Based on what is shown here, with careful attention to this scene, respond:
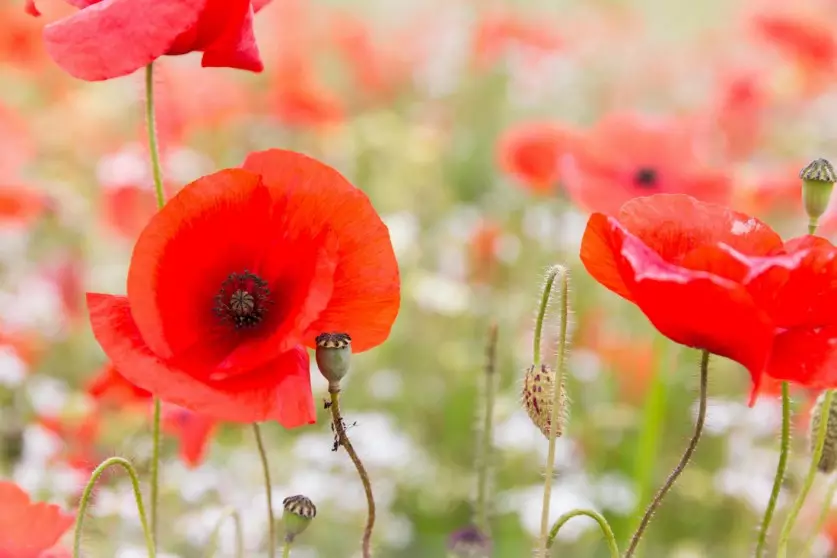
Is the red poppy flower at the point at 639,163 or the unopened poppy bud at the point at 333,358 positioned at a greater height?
the red poppy flower at the point at 639,163

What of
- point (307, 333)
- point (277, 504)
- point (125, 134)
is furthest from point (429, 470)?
point (125, 134)

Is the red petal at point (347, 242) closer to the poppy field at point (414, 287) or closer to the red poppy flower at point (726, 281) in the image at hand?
the poppy field at point (414, 287)

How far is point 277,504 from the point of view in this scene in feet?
4.69

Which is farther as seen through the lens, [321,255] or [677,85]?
[677,85]

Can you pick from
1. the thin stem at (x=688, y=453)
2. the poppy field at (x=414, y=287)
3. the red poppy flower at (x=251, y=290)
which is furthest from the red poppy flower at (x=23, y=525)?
the thin stem at (x=688, y=453)

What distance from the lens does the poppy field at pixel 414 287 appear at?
591 mm

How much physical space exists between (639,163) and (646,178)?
5 centimetres

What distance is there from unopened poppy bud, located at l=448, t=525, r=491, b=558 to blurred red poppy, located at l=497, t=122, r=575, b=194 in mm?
989

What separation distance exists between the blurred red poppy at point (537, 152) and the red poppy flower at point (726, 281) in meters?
1.00

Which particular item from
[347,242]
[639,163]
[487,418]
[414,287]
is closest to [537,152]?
[639,163]

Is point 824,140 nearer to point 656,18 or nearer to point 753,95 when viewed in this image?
point 753,95

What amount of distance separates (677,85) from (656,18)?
1222mm

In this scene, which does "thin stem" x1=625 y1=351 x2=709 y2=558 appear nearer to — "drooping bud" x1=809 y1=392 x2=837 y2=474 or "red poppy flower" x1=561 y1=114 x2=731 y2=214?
"drooping bud" x1=809 y1=392 x2=837 y2=474

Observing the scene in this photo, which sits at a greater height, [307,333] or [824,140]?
[824,140]
